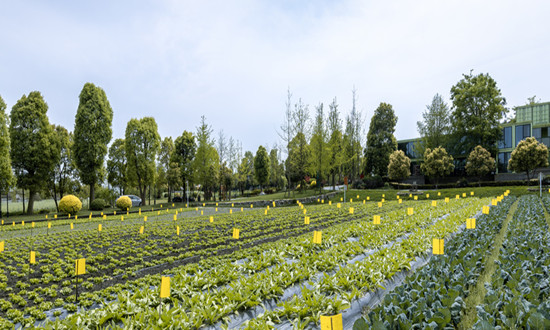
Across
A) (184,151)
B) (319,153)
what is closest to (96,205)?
(184,151)

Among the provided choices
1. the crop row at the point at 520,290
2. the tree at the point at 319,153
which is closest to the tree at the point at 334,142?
the tree at the point at 319,153

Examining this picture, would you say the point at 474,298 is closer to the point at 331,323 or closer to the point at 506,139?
the point at 331,323

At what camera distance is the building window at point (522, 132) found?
4062cm

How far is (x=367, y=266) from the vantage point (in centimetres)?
557

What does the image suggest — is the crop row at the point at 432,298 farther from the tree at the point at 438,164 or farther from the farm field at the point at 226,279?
the tree at the point at 438,164

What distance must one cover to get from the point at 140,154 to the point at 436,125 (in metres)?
39.6

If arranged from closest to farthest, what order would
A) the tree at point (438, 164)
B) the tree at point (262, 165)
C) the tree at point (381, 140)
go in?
the tree at point (438, 164)
the tree at point (381, 140)
the tree at point (262, 165)

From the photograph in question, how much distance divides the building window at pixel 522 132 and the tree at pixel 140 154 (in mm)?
46623

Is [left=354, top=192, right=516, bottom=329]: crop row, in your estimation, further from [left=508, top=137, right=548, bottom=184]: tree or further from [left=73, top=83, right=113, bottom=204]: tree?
[left=508, top=137, right=548, bottom=184]: tree

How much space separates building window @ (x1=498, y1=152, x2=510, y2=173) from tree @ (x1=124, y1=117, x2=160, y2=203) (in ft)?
146

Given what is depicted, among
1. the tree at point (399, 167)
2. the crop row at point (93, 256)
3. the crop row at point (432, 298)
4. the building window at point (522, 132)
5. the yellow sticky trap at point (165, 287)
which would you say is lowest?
the crop row at point (93, 256)

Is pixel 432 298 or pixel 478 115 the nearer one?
pixel 432 298

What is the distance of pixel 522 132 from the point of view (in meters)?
41.0

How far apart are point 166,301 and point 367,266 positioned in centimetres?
349
